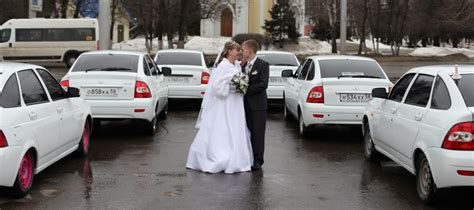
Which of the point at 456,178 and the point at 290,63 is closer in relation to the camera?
the point at 456,178

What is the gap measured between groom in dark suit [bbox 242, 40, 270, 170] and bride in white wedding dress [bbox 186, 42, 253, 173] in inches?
4.2

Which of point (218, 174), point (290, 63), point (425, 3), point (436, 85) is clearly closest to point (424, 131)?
point (436, 85)

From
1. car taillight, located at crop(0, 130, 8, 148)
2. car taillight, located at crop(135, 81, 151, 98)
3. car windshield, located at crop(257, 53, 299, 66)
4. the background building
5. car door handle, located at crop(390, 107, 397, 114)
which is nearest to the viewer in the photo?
car taillight, located at crop(0, 130, 8, 148)

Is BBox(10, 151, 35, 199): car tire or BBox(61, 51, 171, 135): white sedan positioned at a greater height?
BBox(61, 51, 171, 135): white sedan

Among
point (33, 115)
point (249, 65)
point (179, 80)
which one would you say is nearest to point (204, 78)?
point (179, 80)

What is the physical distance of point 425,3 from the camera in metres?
69.1

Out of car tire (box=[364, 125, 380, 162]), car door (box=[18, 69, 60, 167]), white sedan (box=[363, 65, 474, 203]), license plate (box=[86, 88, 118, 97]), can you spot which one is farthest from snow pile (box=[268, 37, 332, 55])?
car door (box=[18, 69, 60, 167])

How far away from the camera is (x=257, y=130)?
793 centimetres

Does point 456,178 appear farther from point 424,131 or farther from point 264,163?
point 264,163

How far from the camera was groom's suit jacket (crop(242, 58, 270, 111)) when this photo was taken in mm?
7809

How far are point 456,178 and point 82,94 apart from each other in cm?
664

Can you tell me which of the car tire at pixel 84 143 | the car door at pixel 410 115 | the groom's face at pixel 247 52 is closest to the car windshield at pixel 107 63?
the car tire at pixel 84 143

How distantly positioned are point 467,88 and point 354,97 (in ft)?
13.7

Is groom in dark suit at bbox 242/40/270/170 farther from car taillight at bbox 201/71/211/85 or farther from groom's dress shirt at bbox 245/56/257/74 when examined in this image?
car taillight at bbox 201/71/211/85
